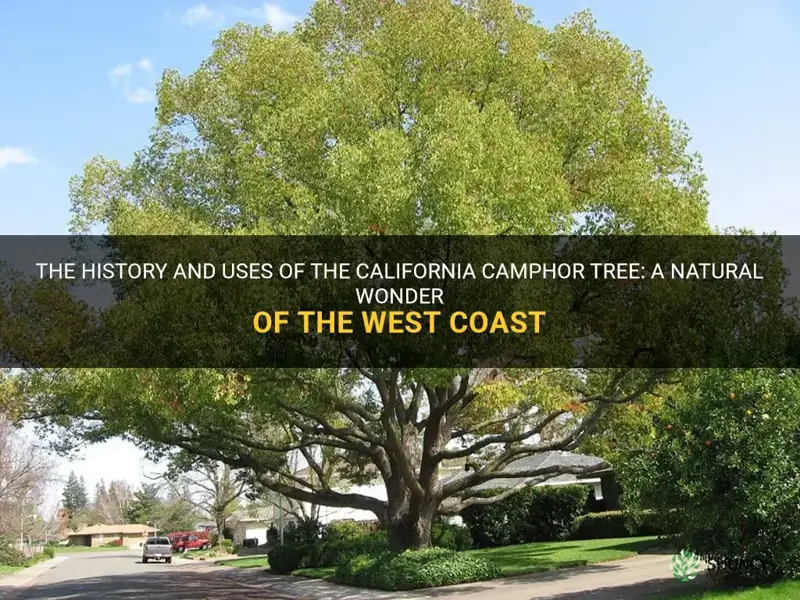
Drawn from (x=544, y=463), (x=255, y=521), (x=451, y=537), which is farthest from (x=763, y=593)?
(x=255, y=521)

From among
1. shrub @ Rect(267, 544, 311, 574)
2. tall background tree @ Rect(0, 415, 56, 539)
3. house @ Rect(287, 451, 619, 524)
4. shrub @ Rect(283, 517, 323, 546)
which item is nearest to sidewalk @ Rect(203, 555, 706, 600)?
shrub @ Rect(267, 544, 311, 574)

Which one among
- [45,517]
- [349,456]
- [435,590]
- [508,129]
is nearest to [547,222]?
[508,129]

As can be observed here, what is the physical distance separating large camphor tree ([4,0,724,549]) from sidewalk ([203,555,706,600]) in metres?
2.81

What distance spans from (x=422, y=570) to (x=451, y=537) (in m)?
13.3

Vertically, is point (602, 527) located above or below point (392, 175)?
below

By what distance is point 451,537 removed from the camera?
34875 millimetres

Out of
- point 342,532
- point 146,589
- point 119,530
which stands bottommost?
point 119,530

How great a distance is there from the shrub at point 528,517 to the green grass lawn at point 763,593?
25.5 metres

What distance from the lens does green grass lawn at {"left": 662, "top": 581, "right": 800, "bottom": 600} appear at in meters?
13.6

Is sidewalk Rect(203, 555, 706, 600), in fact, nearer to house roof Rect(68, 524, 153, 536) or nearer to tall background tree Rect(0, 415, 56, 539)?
tall background tree Rect(0, 415, 56, 539)

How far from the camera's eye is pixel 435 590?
21.2 meters

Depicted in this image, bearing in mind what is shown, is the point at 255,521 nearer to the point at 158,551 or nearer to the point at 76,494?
the point at 158,551

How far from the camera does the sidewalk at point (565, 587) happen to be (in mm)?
17359

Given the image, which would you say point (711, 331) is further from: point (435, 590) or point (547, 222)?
point (435, 590)
